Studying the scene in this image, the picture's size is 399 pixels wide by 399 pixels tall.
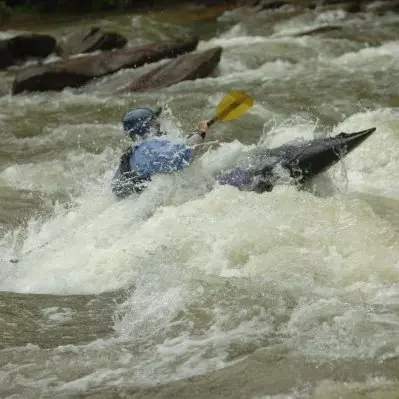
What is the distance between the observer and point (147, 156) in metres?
5.29

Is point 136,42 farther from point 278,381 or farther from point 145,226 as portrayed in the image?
point 278,381

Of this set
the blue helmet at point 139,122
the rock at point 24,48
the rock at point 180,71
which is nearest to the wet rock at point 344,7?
the rock at point 180,71

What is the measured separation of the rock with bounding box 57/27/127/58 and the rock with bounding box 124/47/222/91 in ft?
10.4

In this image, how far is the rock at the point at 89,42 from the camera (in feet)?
44.2

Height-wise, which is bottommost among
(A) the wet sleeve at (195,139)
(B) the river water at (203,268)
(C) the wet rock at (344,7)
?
(B) the river water at (203,268)

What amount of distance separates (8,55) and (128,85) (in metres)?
4.35

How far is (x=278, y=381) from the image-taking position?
2850 millimetres

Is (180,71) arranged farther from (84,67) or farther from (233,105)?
(233,105)

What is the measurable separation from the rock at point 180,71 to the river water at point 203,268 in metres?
1.65

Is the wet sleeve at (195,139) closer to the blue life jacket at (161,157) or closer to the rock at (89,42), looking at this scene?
the blue life jacket at (161,157)

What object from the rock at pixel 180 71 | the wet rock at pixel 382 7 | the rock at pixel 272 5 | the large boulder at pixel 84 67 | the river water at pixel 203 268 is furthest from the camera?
the rock at pixel 272 5

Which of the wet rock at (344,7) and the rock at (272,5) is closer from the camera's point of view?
the wet rock at (344,7)

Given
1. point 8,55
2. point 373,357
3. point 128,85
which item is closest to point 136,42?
point 8,55

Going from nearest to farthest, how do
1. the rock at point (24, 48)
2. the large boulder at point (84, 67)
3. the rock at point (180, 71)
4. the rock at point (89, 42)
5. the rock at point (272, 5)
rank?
the rock at point (180, 71) → the large boulder at point (84, 67) → the rock at point (24, 48) → the rock at point (89, 42) → the rock at point (272, 5)
